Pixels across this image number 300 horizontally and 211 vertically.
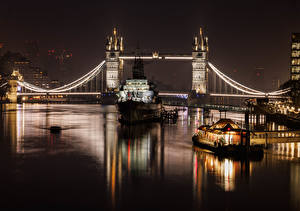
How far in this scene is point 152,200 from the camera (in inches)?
722

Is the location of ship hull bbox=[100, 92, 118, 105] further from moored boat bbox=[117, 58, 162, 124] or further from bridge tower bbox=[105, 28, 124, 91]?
moored boat bbox=[117, 58, 162, 124]

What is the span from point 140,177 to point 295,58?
5297 cm

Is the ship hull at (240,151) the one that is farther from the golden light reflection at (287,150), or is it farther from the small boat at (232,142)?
the golden light reflection at (287,150)

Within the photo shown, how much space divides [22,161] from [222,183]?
41.5ft

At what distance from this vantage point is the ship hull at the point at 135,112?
49875 millimetres

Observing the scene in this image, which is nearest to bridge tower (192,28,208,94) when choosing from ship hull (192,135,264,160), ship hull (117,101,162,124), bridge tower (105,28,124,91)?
bridge tower (105,28,124,91)

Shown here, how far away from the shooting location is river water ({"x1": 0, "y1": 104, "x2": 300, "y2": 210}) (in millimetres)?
18094

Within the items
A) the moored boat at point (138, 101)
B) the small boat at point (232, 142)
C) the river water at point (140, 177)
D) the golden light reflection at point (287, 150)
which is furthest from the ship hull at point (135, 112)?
the small boat at point (232, 142)

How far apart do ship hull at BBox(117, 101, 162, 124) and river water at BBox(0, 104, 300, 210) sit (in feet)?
47.8

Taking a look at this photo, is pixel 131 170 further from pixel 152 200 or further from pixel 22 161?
pixel 22 161

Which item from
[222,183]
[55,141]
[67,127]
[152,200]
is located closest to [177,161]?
[222,183]

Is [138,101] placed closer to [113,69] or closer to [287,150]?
[287,150]

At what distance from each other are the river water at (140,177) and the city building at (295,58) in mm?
38875

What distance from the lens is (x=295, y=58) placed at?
6825cm
